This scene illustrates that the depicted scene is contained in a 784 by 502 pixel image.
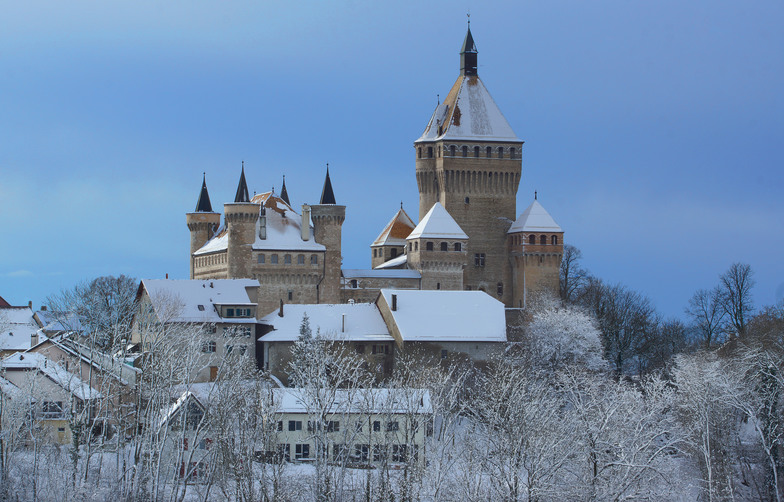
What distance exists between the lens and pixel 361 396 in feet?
180

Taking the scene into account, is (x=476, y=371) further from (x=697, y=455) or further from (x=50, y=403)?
(x=50, y=403)

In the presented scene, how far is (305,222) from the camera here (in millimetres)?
82188

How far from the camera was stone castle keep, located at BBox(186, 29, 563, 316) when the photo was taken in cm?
8069

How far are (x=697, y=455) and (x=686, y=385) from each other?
3.92m

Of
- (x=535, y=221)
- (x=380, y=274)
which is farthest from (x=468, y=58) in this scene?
(x=380, y=274)

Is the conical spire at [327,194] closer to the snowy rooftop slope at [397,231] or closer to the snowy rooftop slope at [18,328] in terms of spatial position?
the snowy rooftop slope at [397,231]

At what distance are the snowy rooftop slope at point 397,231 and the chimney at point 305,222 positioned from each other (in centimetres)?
1262

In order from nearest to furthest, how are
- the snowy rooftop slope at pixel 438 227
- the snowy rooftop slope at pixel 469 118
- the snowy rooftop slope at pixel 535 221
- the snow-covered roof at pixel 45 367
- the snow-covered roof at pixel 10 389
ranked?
1. the snow-covered roof at pixel 10 389
2. the snow-covered roof at pixel 45 367
3. the snowy rooftop slope at pixel 438 227
4. the snowy rooftop slope at pixel 535 221
5. the snowy rooftop slope at pixel 469 118

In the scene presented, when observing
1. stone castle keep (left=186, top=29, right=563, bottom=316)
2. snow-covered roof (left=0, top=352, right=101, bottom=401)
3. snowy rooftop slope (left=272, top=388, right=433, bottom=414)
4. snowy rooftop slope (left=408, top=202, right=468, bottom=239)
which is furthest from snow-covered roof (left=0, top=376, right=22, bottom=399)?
snowy rooftop slope (left=408, top=202, right=468, bottom=239)

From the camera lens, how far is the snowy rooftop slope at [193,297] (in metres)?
68.9

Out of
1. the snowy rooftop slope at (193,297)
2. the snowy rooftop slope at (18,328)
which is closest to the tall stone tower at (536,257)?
the snowy rooftop slope at (193,297)

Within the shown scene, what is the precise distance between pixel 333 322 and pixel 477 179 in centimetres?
2329

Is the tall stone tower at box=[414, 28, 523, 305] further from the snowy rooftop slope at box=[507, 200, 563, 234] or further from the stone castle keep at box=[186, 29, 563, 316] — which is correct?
the snowy rooftop slope at box=[507, 200, 563, 234]

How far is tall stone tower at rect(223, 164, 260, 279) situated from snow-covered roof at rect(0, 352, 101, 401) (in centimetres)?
2031
